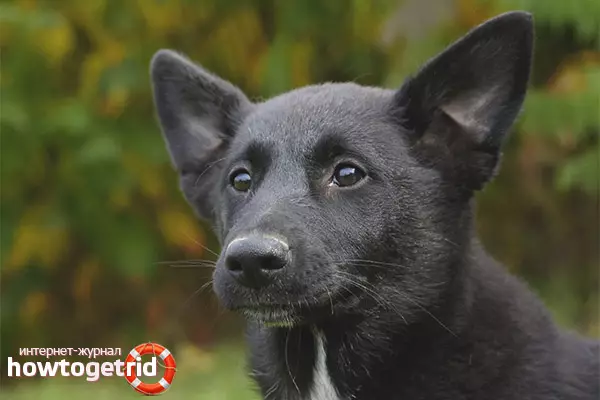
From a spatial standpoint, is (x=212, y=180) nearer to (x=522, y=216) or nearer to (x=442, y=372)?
(x=442, y=372)

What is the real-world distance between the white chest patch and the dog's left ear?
0.73 meters

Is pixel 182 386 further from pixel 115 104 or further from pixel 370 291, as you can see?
pixel 370 291

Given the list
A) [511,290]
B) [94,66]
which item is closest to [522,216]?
[94,66]

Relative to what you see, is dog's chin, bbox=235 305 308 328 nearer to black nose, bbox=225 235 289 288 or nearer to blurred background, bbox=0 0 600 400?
black nose, bbox=225 235 289 288

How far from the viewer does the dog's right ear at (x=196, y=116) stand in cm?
343

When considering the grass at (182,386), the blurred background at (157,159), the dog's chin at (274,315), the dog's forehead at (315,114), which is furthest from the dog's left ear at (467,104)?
the blurred background at (157,159)

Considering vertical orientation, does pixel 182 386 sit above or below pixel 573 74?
below

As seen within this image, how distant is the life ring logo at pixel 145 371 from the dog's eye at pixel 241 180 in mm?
636

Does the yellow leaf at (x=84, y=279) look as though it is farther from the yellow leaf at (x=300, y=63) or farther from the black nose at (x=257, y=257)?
the black nose at (x=257, y=257)

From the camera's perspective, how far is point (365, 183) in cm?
280

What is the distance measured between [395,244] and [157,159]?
158 inches

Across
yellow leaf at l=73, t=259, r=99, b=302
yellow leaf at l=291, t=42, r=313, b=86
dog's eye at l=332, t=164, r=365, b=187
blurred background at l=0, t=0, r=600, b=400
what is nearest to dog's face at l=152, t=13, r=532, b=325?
dog's eye at l=332, t=164, r=365, b=187

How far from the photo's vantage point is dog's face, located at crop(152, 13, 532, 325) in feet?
8.41

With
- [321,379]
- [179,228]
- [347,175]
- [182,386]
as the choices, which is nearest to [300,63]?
[179,228]
